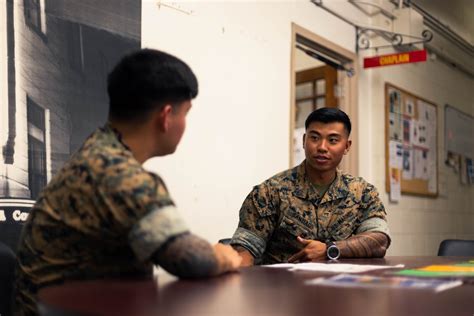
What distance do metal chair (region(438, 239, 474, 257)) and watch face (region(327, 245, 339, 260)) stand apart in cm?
104

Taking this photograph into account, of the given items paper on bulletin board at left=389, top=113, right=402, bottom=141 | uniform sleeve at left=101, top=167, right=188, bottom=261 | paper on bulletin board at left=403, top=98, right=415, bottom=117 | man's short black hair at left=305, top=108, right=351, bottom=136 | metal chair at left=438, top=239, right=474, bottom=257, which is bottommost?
metal chair at left=438, top=239, right=474, bottom=257

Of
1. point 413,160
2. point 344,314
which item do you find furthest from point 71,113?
point 413,160

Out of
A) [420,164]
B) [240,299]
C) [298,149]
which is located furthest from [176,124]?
[420,164]

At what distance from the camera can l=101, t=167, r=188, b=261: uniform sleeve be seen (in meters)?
1.14

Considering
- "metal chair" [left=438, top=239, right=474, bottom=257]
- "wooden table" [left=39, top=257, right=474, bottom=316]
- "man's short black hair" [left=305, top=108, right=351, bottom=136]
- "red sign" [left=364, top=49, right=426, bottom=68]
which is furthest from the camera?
"red sign" [left=364, top=49, right=426, bottom=68]

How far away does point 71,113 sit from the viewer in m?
2.44

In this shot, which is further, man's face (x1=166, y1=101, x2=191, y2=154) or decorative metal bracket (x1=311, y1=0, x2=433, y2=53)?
decorative metal bracket (x1=311, y1=0, x2=433, y2=53)

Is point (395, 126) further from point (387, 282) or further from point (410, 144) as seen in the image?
point (387, 282)

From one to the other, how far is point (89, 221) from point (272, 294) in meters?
0.41

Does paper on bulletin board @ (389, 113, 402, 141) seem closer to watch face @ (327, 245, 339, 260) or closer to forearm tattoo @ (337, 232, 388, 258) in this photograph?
forearm tattoo @ (337, 232, 388, 258)

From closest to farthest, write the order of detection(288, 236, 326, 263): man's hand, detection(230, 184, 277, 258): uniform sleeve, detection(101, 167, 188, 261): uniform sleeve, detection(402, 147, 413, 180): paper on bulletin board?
detection(101, 167, 188, 261): uniform sleeve → detection(288, 236, 326, 263): man's hand → detection(230, 184, 277, 258): uniform sleeve → detection(402, 147, 413, 180): paper on bulletin board

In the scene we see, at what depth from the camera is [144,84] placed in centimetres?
129

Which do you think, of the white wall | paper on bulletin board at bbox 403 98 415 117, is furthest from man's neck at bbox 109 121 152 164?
paper on bulletin board at bbox 403 98 415 117

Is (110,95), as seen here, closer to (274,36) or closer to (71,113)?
(71,113)
